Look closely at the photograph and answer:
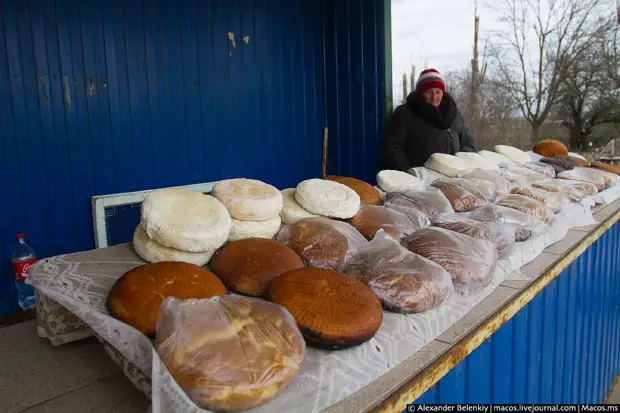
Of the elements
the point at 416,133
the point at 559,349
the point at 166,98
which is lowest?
the point at 559,349

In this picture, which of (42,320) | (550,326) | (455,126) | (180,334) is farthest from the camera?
(455,126)

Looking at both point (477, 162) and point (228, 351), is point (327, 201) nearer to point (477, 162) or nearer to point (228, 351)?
point (228, 351)

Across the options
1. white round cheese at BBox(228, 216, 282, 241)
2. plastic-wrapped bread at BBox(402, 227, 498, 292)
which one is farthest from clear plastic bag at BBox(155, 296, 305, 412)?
plastic-wrapped bread at BBox(402, 227, 498, 292)

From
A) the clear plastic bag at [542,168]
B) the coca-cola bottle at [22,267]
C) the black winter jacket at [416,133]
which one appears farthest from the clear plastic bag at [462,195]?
the coca-cola bottle at [22,267]

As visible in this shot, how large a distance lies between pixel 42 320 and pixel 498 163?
114 inches

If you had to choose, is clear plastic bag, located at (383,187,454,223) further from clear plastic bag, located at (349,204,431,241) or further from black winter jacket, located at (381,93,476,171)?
black winter jacket, located at (381,93,476,171)

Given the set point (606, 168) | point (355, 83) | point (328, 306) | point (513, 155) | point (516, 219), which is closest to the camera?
point (328, 306)

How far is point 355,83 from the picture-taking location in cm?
408

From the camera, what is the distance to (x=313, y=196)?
1.75 meters

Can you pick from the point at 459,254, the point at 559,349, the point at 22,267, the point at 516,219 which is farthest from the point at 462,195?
the point at 22,267

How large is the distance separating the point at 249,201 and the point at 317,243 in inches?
11.2

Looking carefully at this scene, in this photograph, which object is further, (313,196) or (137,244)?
(313,196)

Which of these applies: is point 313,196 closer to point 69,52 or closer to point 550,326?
point 550,326

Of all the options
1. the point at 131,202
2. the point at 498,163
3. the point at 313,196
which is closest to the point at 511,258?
the point at 313,196
